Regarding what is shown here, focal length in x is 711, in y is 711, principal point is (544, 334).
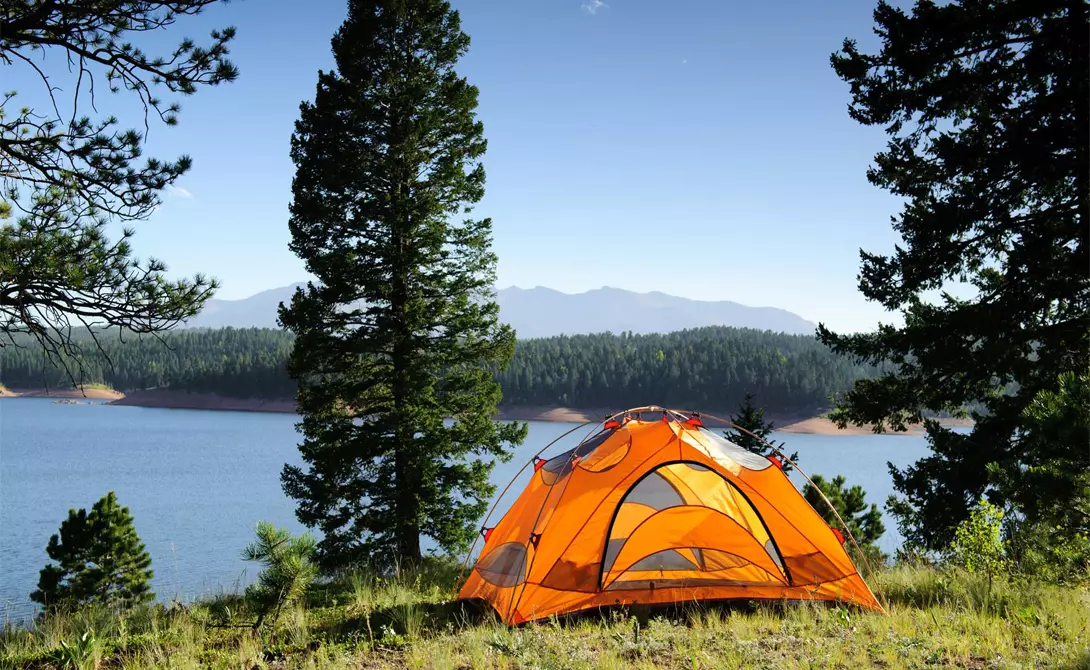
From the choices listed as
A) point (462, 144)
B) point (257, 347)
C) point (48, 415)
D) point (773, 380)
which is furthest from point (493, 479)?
point (257, 347)

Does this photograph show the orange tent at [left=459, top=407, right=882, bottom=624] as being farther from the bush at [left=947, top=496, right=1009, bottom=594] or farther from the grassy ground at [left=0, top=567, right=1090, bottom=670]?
→ the bush at [left=947, top=496, right=1009, bottom=594]

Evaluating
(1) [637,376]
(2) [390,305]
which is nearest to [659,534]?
(2) [390,305]

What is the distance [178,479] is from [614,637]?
33.8 metres

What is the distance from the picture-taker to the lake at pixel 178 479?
1991 cm

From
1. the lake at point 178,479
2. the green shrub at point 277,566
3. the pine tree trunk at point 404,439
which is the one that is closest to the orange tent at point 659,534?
the green shrub at point 277,566

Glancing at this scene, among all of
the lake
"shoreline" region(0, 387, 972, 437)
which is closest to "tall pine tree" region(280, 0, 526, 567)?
the lake

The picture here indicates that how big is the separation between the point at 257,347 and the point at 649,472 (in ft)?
332

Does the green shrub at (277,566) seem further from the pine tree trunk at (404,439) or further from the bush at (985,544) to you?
the pine tree trunk at (404,439)

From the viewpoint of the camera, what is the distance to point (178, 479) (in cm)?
3381

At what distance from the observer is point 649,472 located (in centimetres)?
674

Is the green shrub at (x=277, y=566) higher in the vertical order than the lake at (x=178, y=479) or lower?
higher

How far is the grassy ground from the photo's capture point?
497 centimetres

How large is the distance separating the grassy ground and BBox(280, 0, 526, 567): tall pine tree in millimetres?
5460

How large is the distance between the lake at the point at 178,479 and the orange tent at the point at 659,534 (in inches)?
156
